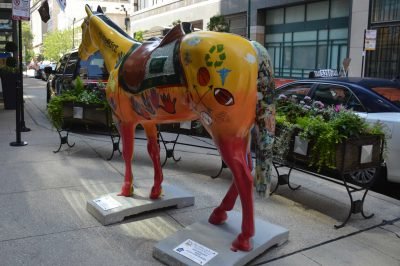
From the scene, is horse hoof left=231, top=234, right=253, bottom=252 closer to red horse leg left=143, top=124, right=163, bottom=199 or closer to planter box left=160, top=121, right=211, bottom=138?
red horse leg left=143, top=124, right=163, bottom=199

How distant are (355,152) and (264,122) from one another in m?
1.61

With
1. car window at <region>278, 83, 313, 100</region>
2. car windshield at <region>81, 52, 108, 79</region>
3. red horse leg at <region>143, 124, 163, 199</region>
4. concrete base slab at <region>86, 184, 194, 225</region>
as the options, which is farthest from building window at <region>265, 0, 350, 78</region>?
red horse leg at <region>143, 124, 163, 199</region>

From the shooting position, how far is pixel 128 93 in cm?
403

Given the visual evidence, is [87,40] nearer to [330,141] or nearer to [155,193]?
[155,193]

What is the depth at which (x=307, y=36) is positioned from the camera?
2294cm

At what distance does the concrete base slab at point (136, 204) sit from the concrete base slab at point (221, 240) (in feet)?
2.42

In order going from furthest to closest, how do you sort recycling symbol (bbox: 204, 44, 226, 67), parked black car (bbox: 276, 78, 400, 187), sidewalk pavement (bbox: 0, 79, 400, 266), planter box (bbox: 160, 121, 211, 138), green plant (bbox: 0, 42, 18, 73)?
green plant (bbox: 0, 42, 18, 73)
planter box (bbox: 160, 121, 211, 138)
parked black car (bbox: 276, 78, 400, 187)
sidewalk pavement (bbox: 0, 79, 400, 266)
recycling symbol (bbox: 204, 44, 226, 67)

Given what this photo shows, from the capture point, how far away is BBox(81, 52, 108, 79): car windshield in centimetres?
1114

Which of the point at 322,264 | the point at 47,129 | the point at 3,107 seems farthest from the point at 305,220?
the point at 3,107

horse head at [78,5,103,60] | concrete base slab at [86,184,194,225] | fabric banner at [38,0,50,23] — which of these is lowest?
concrete base slab at [86,184,194,225]

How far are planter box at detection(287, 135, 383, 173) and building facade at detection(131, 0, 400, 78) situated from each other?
11.9 meters

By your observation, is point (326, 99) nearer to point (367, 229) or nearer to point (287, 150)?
point (287, 150)

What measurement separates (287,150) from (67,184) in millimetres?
2880

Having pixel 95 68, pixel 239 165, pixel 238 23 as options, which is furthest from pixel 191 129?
pixel 238 23
